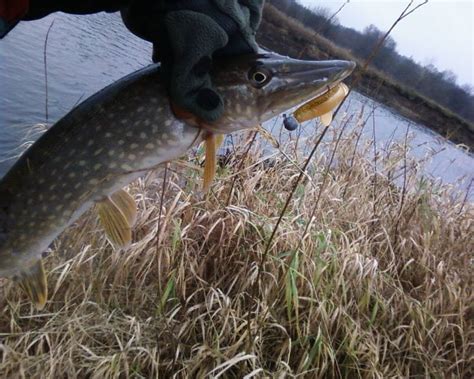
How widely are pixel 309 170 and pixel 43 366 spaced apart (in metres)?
3.08

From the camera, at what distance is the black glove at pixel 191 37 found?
119 centimetres

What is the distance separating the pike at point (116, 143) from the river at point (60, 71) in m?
3.09

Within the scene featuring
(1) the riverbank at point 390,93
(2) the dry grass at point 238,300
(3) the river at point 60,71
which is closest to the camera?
(2) the dry grass at point 238,300

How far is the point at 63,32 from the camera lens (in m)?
8.75

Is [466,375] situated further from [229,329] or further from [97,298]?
[97,298]

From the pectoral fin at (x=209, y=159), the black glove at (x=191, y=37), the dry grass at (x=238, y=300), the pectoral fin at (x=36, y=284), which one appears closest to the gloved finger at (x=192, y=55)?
the black glove at (x=191, y=37)

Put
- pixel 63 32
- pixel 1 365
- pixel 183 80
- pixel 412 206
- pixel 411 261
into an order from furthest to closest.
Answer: pixel 63 32 < pixel 412 206 < pixel 411 261 < pixel 1 365 < pixel 183 80

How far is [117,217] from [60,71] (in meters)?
6.51

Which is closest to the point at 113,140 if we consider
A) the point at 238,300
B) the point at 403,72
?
the point at 238,300

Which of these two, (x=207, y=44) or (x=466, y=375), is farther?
(x=466, y=375)

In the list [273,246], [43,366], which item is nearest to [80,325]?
[43,366]

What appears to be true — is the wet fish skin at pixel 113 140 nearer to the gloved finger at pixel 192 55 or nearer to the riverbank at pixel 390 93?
the gloved finger at pixel 192 55

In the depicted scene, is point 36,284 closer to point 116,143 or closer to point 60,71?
point 116,143

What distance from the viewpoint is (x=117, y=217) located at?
1404 mm
